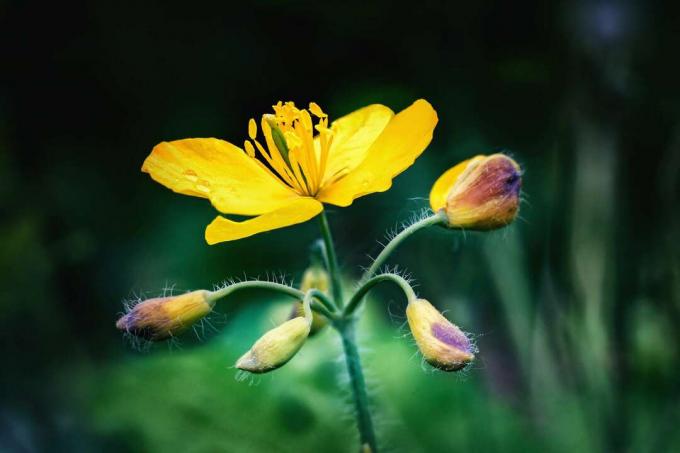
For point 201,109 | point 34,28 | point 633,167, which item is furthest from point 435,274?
point 34,28

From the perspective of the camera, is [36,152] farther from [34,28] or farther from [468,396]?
[468,396]

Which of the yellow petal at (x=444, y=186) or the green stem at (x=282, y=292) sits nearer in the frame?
the green stem at (x=282, y=292)

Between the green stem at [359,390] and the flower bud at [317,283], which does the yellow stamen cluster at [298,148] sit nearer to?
the flower bud at [317,283]

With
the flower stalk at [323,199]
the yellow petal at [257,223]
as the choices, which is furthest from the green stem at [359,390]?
the yellow petal at [257,223]

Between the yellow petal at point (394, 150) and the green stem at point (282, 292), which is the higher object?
the yellow petal at point (394, 150)

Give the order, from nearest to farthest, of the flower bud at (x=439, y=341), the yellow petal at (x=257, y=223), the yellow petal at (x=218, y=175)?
the flower bud at (x=439, y=341) → the yellow petal at (x=257, y=223) → the yellow petal at (x=218, y=175)

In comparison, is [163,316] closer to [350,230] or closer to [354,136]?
[354,136]
